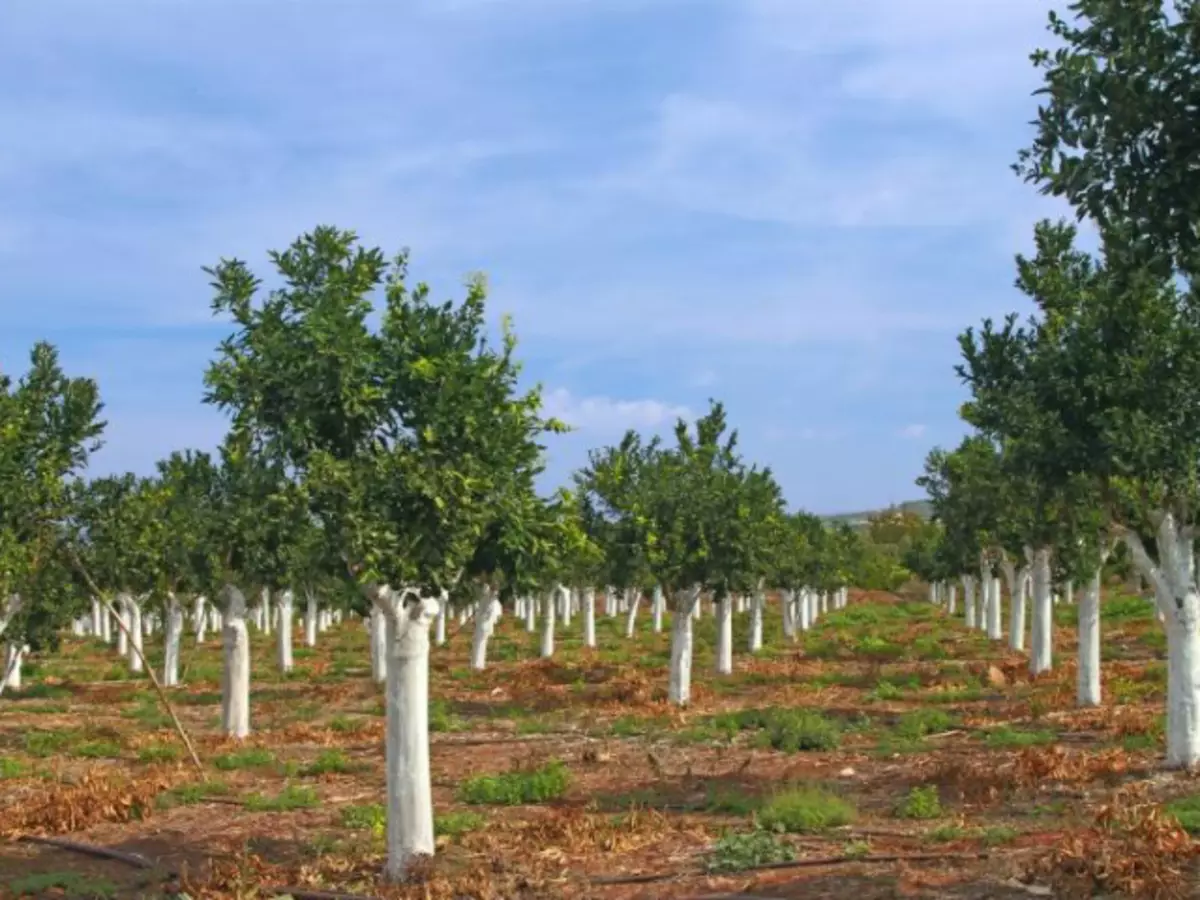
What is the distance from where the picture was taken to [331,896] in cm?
1355

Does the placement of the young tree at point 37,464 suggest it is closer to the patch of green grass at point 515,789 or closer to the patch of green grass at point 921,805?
the patch of green grass at point 515,789

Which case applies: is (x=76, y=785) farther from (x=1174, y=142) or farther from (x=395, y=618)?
(x=1174, y=142)

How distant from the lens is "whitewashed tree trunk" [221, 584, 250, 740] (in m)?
30.0

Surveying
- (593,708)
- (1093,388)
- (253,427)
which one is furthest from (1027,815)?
(593,708)

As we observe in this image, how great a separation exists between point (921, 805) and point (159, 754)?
53.8ft

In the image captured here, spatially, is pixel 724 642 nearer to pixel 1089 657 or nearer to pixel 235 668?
pixel 1089 657

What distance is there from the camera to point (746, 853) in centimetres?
1430

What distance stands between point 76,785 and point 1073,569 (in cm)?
2461

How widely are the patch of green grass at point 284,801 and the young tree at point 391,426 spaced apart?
565cm

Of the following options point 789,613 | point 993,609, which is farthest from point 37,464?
point 789,613

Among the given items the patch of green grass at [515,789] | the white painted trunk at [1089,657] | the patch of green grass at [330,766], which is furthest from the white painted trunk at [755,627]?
the patch of green grass at [515,789]

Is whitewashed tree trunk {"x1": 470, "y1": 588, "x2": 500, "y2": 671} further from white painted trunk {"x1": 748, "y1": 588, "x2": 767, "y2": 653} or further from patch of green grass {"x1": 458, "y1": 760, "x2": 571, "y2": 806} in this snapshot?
patch of green grass {"x1": 458, "y1": 760, "x2": 571, "y2": 806}

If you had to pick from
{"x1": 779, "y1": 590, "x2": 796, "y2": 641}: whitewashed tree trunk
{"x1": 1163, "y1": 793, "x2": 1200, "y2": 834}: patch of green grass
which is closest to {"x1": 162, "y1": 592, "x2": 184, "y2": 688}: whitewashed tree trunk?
{"x1": 779, "y1": 590, "x2": 796, "y2": 641}: whitewashed tree trunk

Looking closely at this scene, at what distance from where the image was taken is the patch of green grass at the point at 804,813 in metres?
16.4
